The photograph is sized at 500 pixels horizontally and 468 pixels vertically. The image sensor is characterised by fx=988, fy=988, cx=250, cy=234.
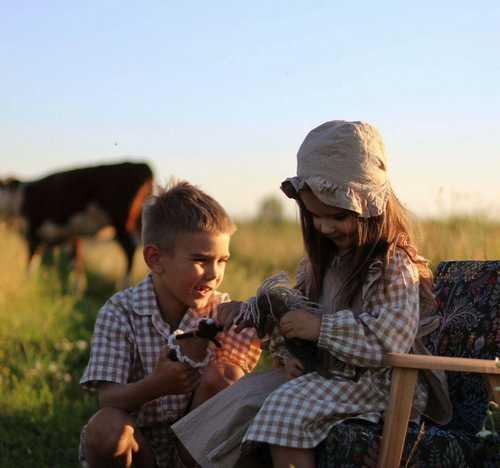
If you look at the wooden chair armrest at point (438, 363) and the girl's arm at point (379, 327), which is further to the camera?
the girl's arm at point (379, 327)

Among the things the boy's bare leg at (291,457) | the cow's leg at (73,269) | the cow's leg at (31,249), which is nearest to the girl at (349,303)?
the boy's bare leg at (291,457)

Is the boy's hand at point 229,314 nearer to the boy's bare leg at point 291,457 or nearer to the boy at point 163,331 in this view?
the boy at point 163,331

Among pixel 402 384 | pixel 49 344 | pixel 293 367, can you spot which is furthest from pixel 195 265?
pixel 49 344

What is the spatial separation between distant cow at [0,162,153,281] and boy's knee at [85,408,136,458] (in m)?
8.33

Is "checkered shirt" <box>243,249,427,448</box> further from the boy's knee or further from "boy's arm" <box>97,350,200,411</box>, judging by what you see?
the boy's knee

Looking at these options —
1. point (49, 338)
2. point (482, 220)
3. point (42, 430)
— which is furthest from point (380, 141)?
point (49, 338)

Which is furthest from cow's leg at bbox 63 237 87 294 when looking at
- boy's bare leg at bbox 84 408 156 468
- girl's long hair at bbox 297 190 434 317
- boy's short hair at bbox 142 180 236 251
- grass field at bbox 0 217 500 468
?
girl's long hair at bbox 297 190 434 317

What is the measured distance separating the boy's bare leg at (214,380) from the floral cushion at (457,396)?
0.64 meters

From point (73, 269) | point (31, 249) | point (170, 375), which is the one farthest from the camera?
point (73, 269)

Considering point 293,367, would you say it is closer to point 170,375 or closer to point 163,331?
point 170,375

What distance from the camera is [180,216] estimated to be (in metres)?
3.73

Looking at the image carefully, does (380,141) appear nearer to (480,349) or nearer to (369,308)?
(369,308)

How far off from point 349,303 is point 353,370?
24cm

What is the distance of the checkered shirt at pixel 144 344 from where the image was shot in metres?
3.69
